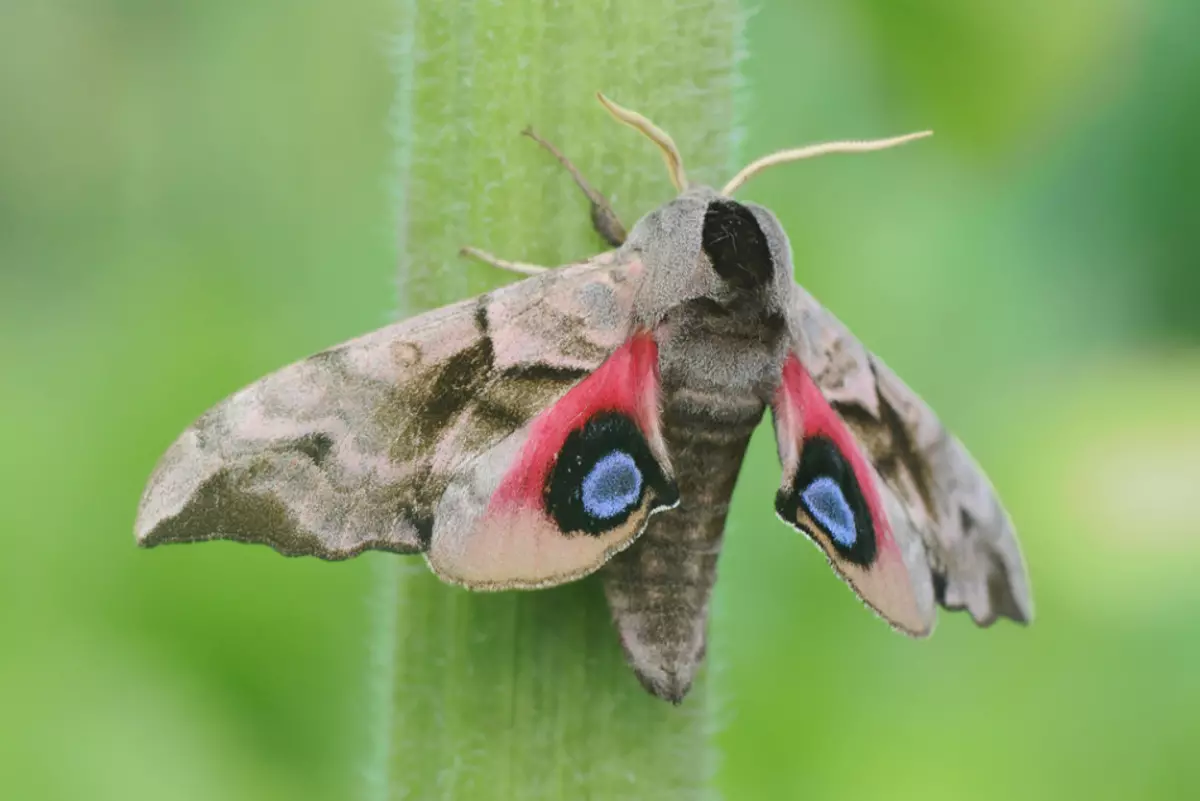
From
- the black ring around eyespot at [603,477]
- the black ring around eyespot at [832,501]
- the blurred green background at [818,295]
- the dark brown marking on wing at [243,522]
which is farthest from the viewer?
the blurred green background at [818,295]

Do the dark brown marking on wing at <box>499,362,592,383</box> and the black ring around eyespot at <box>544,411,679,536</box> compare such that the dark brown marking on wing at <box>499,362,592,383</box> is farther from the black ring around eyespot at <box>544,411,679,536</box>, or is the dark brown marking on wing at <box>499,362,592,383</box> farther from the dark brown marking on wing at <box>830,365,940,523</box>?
the dark brown marking on wing at <box>830,365,940,523</box>

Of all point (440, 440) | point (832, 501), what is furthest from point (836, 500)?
point (440, 440)

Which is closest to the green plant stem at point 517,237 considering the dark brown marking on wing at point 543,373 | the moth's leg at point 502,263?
the moth's leg at point 502,263

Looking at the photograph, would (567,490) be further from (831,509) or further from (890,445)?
(890,445)

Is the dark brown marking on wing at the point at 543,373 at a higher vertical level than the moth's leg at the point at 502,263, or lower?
lower

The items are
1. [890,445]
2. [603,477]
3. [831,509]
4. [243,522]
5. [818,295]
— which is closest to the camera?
[243,522]

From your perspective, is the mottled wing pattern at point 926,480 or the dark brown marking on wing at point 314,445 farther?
the mottled wing pattern at point 926,480

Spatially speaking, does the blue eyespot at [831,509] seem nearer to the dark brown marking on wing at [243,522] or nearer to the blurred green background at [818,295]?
the blurred green background at [818,295]
